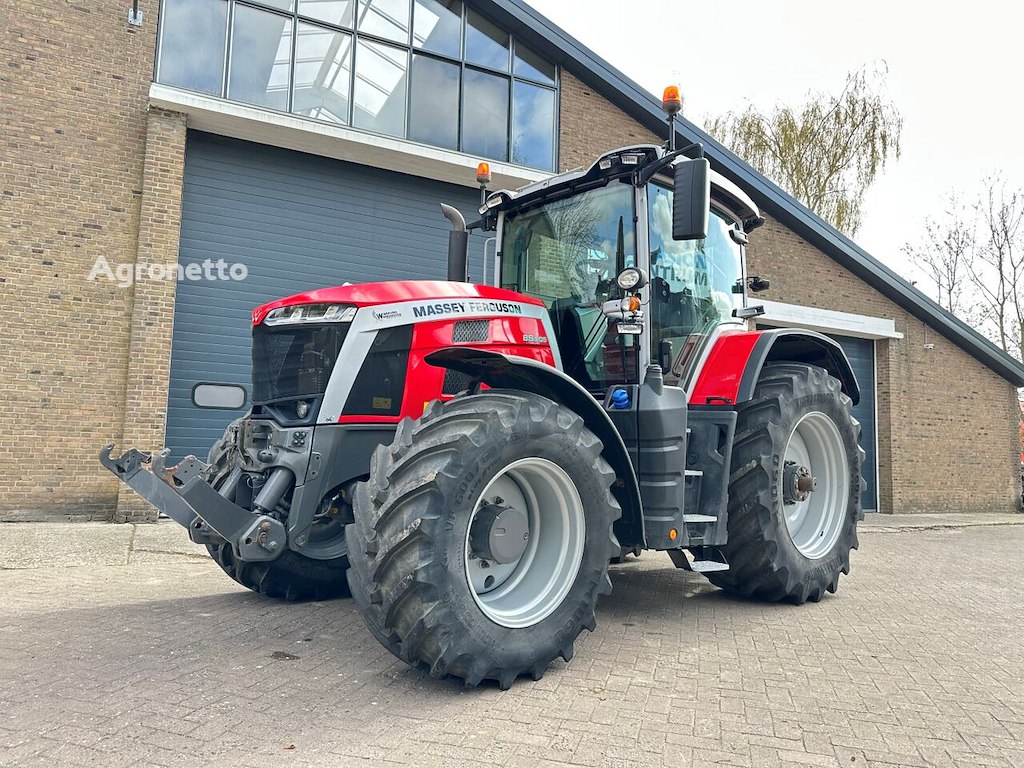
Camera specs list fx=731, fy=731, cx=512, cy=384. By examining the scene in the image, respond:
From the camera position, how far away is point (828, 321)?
13828mm

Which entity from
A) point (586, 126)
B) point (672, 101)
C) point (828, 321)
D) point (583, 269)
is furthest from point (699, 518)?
point (828, 321)

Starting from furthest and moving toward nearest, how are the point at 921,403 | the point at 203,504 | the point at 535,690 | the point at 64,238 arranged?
1. the point at 921,403
2. the point at 64,238
3. the point at 203,504
4. the point at 535,690

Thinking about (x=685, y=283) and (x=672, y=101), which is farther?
(x=685, y=283)

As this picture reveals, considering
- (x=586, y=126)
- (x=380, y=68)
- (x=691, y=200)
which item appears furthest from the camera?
(x=586, y=126)

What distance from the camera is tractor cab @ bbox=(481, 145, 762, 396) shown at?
4.38 m

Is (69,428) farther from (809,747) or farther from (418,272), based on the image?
(809,747)

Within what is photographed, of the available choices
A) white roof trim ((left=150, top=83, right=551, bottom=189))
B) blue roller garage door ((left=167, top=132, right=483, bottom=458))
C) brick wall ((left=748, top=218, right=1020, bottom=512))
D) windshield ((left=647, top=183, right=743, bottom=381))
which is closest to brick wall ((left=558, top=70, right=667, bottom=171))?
white roof trim ((left=150, top=83, right=551, bottom=189))

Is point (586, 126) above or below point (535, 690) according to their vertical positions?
above

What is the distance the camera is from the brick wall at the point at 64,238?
8.16m

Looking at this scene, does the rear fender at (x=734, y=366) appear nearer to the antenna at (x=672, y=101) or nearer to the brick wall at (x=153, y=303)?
the antenna at (x=672, y=101)

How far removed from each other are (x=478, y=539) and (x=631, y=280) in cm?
182

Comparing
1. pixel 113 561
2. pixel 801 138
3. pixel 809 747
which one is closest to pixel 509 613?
pixel 809 747

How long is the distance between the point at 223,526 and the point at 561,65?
10506 mm

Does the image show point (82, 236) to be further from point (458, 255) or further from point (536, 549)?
point (536, 549)
